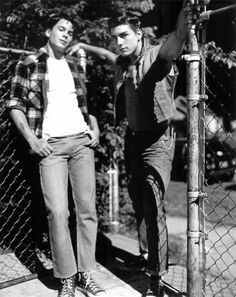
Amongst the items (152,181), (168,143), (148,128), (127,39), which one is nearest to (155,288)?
(152,181)

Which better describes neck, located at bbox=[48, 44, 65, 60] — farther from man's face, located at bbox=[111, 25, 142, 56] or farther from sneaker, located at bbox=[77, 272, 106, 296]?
sneaker, located at bbox=[77, 272, 106, 296]

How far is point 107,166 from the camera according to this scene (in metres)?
4.97

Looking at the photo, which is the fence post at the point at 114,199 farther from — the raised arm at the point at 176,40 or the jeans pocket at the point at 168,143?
the raised arm at the point at 176,40

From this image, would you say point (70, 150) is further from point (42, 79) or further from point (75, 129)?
point (42, 79)

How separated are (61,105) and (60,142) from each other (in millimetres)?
285

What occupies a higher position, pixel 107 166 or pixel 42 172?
pixel 42 172

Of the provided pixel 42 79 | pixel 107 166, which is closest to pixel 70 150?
pixel 42 79

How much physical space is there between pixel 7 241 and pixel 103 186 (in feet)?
4.18

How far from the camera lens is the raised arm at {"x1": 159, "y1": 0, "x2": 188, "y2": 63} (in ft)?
7.90

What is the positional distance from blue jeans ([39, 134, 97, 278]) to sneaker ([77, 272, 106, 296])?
6 cm

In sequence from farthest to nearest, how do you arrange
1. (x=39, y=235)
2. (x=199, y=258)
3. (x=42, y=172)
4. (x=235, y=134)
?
(x=235, y=134)
(x=39, y=235)
(x=42, y=172)
(x=199, y=258)

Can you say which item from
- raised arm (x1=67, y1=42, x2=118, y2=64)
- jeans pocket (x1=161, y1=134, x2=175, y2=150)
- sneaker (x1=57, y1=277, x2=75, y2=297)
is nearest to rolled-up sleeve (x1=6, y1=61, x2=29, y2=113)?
raised arm (x1=67, y1=42, x2=118, y2=64)

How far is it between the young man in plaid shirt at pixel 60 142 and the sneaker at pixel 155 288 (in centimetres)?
39

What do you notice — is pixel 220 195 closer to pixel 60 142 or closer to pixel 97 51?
pixel 97 51
